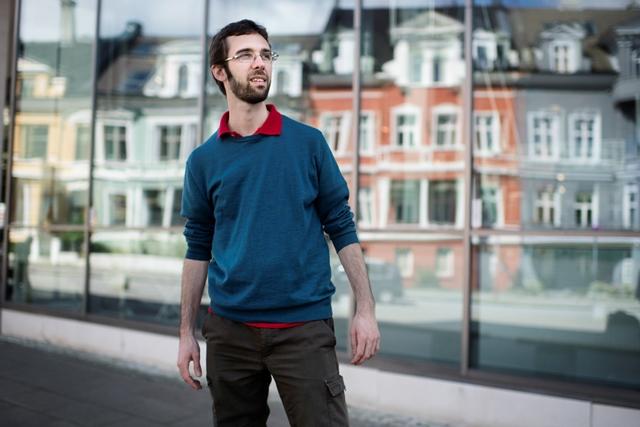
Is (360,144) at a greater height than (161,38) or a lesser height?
lesser

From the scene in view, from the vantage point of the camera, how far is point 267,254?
2105mm

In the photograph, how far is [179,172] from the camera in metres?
7.54

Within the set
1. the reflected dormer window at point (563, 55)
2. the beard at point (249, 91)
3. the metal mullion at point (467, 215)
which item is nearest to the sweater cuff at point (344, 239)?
the beard at point (249, 91)

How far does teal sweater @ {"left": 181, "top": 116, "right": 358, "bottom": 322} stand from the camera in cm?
211

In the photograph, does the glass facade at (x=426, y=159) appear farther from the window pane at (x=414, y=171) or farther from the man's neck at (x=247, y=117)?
the man's neck at (x=247, y=117)

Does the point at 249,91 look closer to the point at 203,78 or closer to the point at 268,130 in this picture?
the point at 268,130

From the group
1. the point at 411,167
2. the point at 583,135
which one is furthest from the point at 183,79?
the point at 583,135

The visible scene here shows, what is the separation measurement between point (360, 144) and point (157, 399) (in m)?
2.91

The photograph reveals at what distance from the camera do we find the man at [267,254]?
6.87 feet

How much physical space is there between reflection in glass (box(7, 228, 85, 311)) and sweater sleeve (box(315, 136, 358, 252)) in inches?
252

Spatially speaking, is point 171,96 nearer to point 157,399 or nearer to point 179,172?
point 179,172

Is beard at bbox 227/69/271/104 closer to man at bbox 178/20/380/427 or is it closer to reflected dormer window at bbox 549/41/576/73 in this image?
man at bbox 178/20/380/427

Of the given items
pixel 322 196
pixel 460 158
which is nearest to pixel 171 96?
pixel 460 158

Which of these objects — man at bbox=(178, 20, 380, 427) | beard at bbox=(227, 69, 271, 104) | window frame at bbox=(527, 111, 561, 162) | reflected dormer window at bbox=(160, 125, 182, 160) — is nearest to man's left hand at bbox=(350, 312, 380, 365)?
man at bbox=(178, 20, 380, 427)
